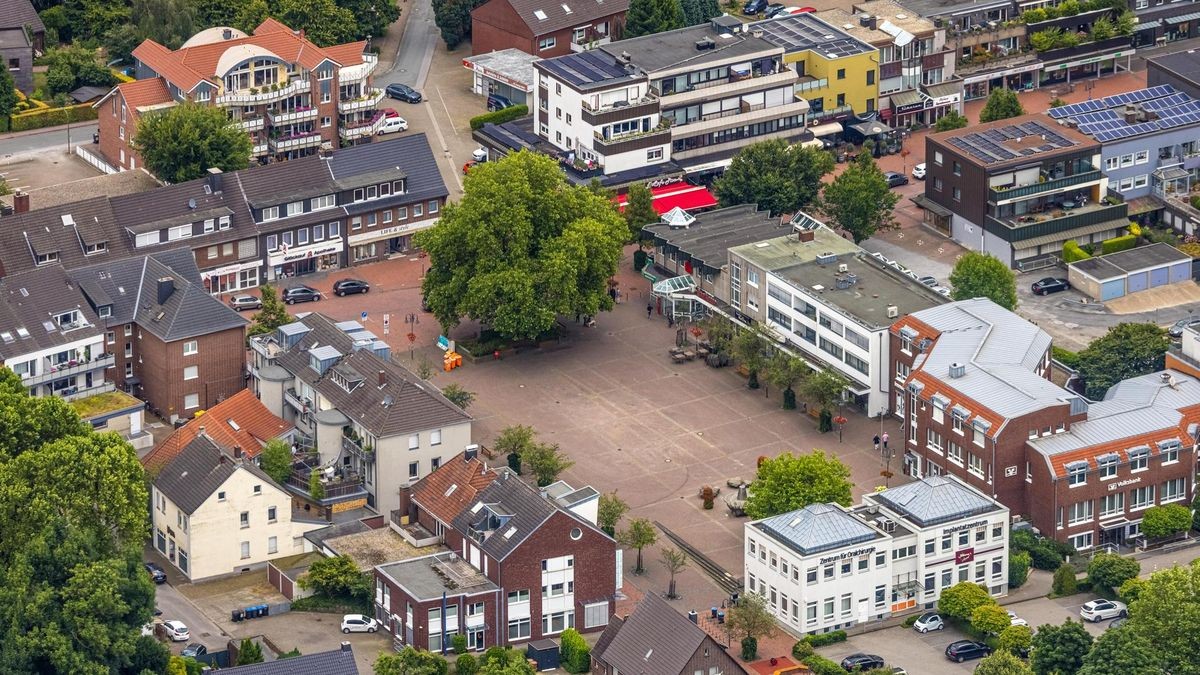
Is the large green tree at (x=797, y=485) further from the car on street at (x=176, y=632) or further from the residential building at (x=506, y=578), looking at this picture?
the car on street at (x=176, y=632)

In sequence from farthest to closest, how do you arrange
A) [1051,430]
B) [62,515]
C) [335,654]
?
[1051,430]
[62,515]
[335,654]

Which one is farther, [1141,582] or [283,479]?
[283,479]

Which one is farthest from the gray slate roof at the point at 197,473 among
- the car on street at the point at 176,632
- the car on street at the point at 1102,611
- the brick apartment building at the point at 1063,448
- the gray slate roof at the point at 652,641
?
the car on street at the point at 1102,611

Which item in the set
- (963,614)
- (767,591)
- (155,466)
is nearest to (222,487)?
(155,466)

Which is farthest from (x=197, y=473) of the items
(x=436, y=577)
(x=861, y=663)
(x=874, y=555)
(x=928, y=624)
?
(x=928, y=624)

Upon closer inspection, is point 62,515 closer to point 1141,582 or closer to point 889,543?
point 889,543

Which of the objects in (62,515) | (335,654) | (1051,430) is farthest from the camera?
(1051,430)
